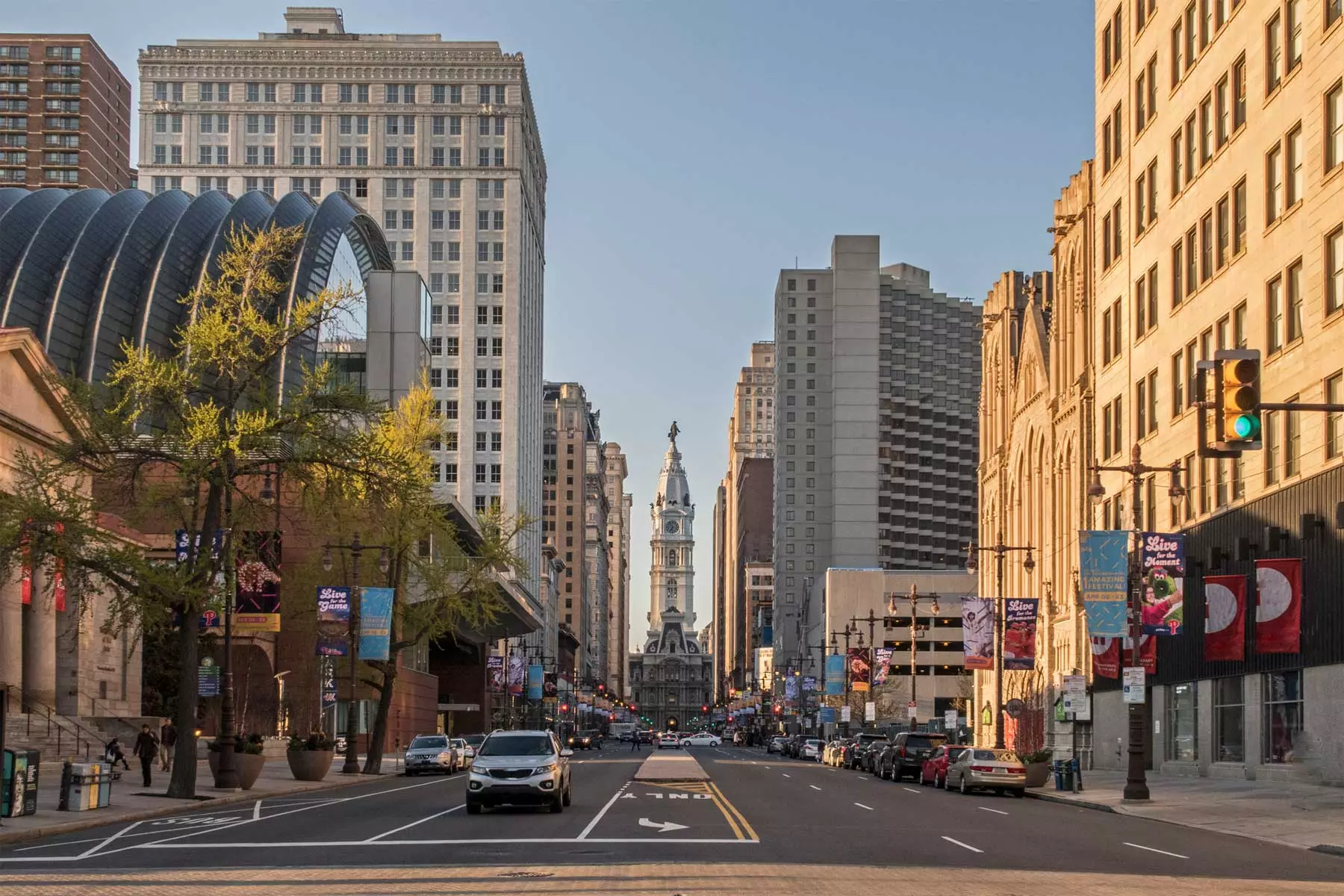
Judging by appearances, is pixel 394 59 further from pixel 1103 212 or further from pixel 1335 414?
pixel 1335 414

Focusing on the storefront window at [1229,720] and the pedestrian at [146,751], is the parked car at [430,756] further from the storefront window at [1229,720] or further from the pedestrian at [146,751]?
the storefront window at [1229,720]

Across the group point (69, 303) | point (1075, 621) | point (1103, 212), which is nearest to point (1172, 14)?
point (1103, 212)

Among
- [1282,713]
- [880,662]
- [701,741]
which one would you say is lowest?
[701,741]

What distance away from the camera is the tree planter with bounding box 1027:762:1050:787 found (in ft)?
161

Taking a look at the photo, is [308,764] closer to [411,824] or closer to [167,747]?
[167,747]

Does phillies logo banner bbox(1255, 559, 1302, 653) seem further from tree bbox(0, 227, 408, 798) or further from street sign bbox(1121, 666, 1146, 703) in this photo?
tree bbox(0, 227, 408, 798)

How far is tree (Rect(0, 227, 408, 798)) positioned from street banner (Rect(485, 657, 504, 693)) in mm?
73683

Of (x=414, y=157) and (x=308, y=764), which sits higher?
(x=414, y=157)

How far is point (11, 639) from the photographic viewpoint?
52.5m

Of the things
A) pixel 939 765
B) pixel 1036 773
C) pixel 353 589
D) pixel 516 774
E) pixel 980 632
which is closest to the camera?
pixel 516 774

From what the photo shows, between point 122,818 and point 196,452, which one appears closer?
point 122,818

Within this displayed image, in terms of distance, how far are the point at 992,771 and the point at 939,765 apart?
16.1 feet

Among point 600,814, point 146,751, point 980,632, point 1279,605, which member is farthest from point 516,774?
point 980,632

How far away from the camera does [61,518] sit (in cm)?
3484
